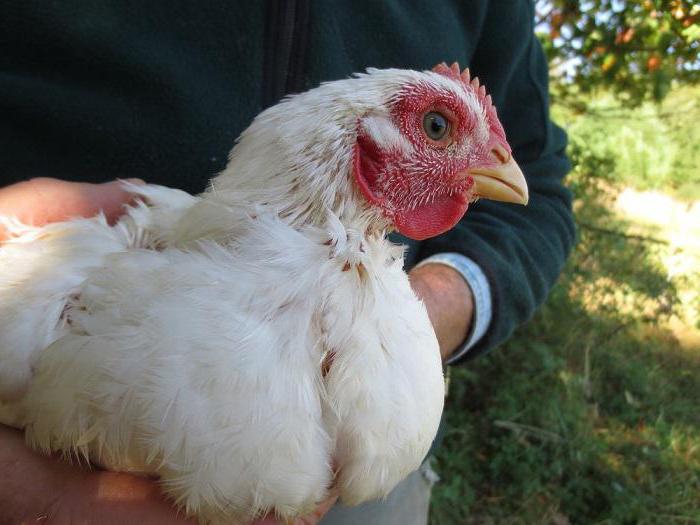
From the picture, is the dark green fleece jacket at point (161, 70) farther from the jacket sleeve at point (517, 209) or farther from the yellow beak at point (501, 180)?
the yellow beak at point (501, 180)

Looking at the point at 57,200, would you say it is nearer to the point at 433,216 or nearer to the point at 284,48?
the point at 284,48

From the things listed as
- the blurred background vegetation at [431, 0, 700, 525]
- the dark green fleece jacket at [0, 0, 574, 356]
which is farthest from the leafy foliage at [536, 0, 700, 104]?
the dark green fleece jacket at [0, 0, 574, 356]

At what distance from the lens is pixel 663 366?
4.07m

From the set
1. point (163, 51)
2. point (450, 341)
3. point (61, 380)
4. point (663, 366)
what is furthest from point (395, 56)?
point (663, 366)

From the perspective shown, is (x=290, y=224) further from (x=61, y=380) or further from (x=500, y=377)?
(x=500, y=377)

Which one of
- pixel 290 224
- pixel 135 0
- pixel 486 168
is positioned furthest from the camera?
pixel 135 0

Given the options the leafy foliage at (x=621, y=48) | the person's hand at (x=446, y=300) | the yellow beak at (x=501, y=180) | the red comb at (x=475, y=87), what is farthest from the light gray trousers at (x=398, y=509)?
the leafy foliage at (x=621, y=48)

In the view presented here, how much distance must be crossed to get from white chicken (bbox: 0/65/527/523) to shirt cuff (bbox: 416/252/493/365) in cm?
61

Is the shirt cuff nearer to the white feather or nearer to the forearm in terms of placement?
the white feather

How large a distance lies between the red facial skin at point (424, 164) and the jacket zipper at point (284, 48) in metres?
0.60

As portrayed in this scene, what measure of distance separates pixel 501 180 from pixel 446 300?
55cm

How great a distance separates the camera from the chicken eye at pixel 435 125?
1.16 m

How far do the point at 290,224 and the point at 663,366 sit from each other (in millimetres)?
3876

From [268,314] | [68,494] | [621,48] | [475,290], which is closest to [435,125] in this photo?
[268,314]
